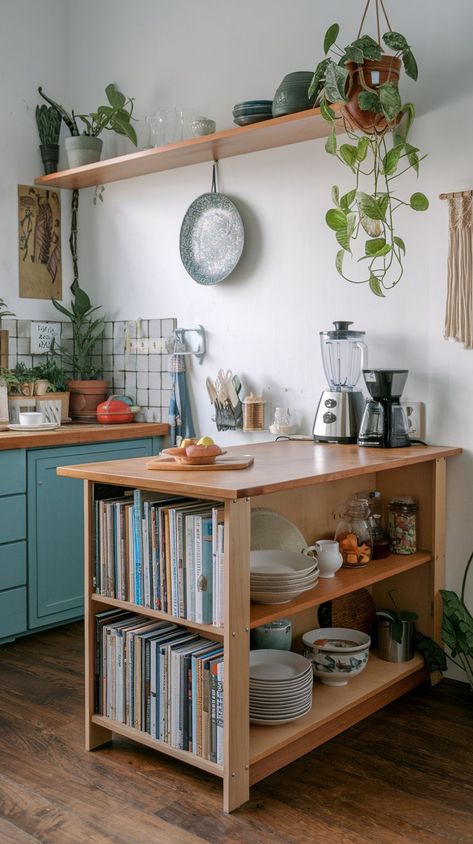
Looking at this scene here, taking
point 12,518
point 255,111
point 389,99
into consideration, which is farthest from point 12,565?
point 389,99

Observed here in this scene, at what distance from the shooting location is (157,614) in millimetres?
2273

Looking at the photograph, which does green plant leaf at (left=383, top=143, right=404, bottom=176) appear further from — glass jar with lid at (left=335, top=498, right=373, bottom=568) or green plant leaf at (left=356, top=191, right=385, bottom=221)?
glass jar with lid at (left=335, top=498, right=373, bottom=568)

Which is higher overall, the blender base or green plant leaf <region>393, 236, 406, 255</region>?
green plant leaf <region>393, 236, 406, 255</region>

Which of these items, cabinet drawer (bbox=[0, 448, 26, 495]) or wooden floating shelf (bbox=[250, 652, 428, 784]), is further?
cabinet drawer (bbox=[0, 448, 26, 495])

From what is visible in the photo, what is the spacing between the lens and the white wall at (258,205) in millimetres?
2924

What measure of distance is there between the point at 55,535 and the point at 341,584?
1.43m

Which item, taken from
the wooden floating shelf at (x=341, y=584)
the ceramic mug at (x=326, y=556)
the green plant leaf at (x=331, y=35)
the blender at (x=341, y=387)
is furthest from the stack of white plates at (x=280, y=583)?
the green plant leaf at (x=331, y=35)

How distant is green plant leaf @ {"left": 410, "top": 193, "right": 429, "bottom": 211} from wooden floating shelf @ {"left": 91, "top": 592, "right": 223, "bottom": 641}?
152cm

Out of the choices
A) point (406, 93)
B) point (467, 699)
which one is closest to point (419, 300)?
point (406, 93)

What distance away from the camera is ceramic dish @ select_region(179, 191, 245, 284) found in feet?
11.4

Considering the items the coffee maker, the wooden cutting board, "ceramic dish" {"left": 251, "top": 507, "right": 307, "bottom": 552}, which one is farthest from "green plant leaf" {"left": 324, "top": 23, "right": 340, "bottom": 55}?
"ceramic dish" {"left": 251, "top": 507, "right": 307, "bottom": 552}

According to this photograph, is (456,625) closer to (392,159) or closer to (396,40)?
(392,159)

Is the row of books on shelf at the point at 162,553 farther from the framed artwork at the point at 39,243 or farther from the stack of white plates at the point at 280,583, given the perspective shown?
the framed artwork at the point at 39,243

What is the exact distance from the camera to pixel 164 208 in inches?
150
